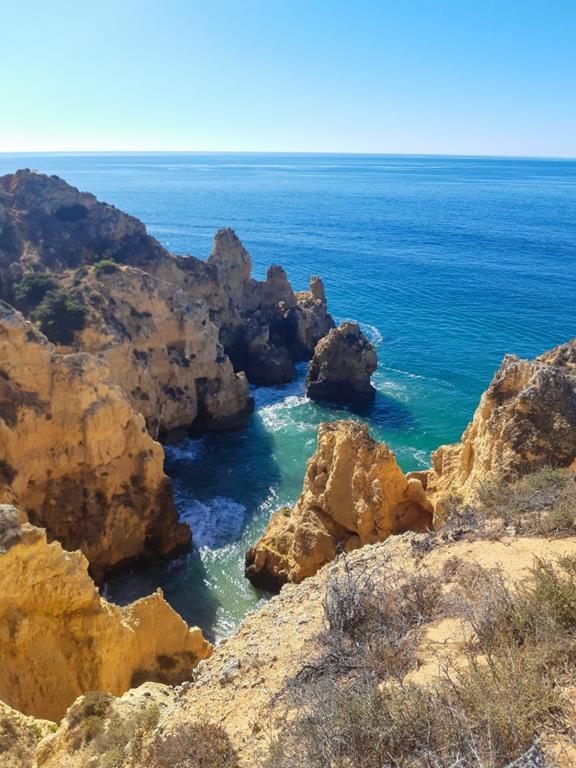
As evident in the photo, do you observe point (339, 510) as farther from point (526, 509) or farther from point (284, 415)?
point (284, 415)

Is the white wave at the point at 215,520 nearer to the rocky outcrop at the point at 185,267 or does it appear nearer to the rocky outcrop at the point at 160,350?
the rocky outcrop at the point at 160,350

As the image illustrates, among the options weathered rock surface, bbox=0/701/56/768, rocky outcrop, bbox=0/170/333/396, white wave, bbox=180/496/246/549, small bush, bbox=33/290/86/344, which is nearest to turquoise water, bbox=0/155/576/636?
white wave, bbox=180/496/246/549

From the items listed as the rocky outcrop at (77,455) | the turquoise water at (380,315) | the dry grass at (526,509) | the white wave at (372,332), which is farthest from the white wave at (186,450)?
the dry grass at (526,509)

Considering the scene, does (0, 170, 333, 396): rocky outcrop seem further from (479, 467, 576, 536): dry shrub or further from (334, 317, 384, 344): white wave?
(479, 467, 576, 536): dry shrub

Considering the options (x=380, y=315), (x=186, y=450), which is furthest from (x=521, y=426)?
(x=380, y=315)

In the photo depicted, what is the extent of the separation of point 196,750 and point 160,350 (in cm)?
2668

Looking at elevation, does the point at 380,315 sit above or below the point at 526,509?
below

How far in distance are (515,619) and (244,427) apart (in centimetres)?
2829

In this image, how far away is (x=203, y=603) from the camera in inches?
801

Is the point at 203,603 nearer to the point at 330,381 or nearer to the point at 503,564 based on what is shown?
the point at 503,564

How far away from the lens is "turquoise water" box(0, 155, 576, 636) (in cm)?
2436

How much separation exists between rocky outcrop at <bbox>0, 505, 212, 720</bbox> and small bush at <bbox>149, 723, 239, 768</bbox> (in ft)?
17.0

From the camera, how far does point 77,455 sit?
21.0 metres

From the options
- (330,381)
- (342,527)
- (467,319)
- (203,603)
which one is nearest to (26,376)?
(203,603)
